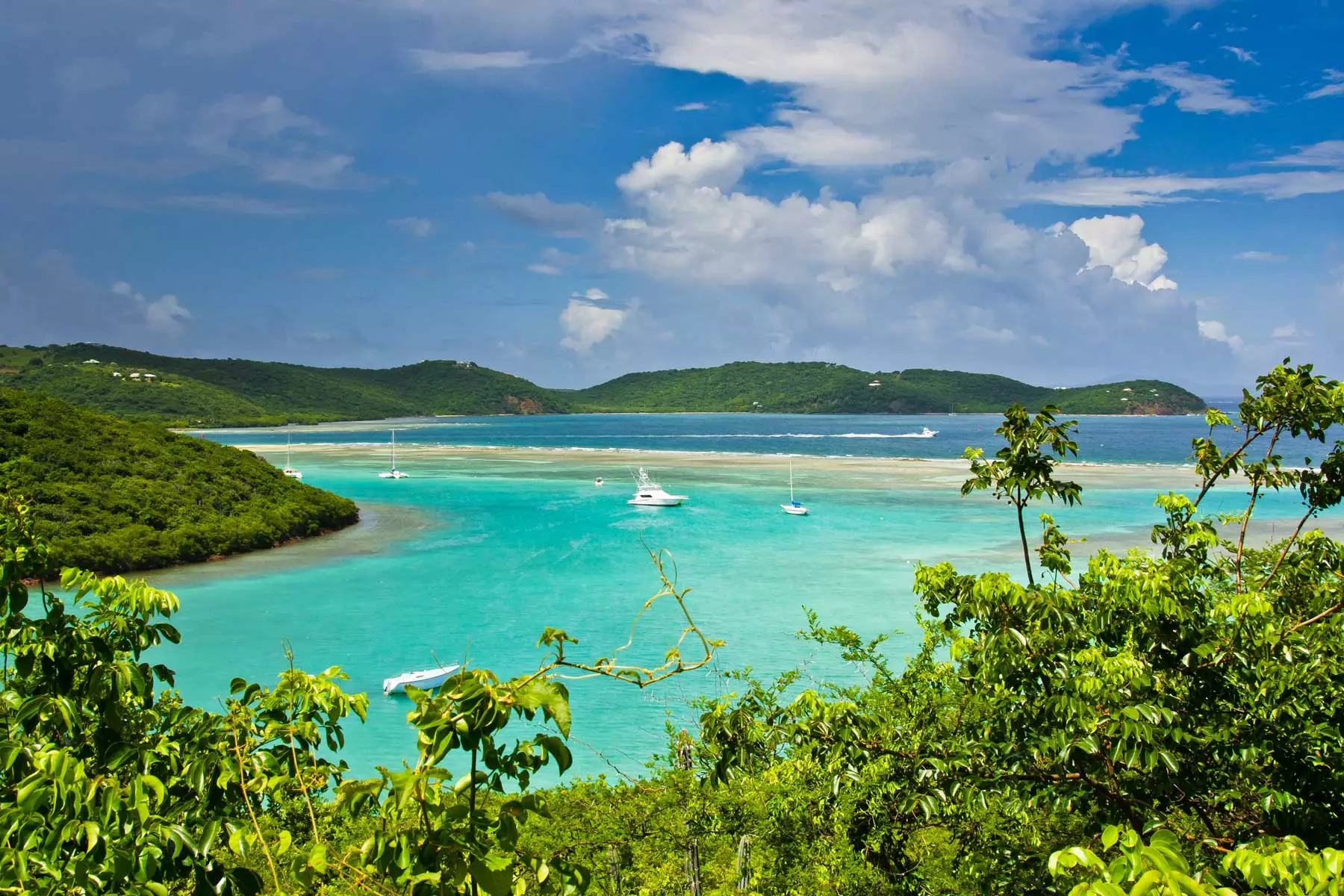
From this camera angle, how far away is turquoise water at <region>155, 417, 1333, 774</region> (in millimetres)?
17500

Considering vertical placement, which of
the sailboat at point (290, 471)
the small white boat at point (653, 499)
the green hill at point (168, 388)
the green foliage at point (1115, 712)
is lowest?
the small white boat at point (653, 499)

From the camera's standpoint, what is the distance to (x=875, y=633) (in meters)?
20.4

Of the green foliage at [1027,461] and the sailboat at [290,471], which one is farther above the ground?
the green foliage at [1027,461]

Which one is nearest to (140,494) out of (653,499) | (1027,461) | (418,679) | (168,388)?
(418,679)

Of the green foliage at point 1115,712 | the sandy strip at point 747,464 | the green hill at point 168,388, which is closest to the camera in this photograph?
the green foliage at point 1115,712

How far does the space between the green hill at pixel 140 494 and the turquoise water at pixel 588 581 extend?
1.62 metres

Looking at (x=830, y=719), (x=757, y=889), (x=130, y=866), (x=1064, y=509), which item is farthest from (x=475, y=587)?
(x=1064, y=509)

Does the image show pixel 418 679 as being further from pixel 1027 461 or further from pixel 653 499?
pixel 653 499

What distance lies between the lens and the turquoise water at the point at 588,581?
17.5 meters

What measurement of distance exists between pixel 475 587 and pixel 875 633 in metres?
12.5

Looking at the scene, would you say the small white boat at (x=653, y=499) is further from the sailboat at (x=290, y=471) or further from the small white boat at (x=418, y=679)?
the small white boat at (x=418, y=679)

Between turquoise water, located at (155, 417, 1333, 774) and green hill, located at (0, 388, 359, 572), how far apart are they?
1.62 metres

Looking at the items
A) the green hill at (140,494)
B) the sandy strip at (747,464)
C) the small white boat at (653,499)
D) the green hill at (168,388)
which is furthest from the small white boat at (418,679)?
the green hill at (168,388)

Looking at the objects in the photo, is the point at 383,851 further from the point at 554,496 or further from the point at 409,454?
the point at 409,454
